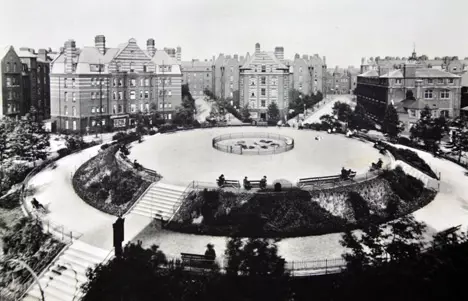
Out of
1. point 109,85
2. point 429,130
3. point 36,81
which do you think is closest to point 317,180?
point 429,130

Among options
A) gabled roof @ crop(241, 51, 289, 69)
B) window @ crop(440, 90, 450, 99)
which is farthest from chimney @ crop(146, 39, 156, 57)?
window @ crop(440, 90, 450, 99)

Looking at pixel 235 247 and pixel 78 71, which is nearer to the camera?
pixel 235 247

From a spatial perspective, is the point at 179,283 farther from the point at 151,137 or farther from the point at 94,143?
the point at 94,143

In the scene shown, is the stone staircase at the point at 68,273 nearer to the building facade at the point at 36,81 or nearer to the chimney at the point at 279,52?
the building facade at the point at 36,81

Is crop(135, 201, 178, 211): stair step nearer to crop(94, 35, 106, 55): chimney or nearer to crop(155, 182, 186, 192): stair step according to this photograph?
crop(155, 182, 186, 192): stair step

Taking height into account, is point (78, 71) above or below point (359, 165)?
above

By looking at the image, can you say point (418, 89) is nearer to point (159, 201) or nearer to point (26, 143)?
point (159, 201)

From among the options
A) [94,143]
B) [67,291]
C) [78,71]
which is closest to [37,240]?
[67,291]
